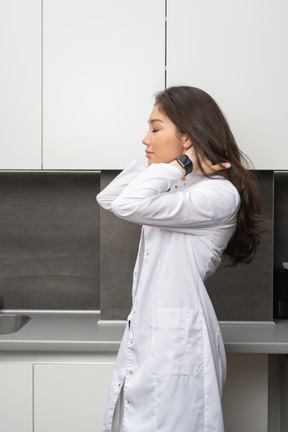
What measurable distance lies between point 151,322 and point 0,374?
0.74m

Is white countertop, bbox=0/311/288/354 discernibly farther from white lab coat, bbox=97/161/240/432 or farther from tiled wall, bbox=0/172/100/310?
white lab coat, bbox=97/161/240/432

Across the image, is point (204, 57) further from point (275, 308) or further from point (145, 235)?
point (275, 308)

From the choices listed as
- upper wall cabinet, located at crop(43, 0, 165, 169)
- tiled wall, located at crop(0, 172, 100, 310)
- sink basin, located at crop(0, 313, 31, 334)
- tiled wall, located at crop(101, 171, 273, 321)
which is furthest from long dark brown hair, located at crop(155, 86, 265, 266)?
sink basin, located at crop(0, 313, 31, 334)

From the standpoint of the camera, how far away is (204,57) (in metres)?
2.07

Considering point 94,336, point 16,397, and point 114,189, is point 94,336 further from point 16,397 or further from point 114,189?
point 114,189

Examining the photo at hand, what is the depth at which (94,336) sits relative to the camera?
78.9 inches

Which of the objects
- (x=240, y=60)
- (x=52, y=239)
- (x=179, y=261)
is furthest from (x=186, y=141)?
(x=52, y=239)

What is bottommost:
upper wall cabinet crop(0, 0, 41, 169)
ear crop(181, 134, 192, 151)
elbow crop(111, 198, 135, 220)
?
elbow crop(111, 198, 135, 220)

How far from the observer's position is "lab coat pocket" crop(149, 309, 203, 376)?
1.46m

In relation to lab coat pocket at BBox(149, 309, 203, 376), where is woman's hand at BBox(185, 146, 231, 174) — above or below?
above

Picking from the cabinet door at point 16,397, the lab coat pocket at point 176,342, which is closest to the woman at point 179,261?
the lab coat pocket at point 176,342

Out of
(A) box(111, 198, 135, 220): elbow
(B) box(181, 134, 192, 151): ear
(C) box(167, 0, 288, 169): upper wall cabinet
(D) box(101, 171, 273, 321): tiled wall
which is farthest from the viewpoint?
(D) box(101, 171, 273, 321): tiled wall

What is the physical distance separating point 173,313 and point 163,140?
51cm

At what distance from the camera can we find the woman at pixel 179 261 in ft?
4.76
